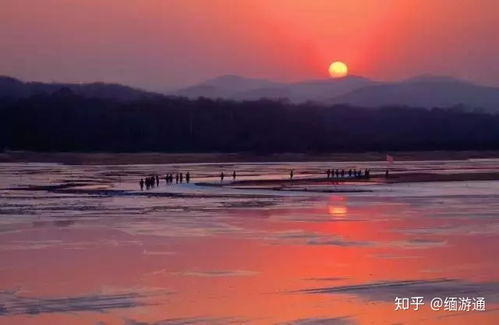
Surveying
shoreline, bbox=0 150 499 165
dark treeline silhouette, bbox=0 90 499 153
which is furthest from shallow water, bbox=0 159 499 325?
dark treeline silhouette, bbox=0 90 499 153

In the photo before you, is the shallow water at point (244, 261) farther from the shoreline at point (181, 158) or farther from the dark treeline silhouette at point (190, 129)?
the dark treeline silhouette at point (190, 129)

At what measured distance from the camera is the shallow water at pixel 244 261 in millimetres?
12195

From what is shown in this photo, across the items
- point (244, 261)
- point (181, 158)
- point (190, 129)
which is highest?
point (190, 129)

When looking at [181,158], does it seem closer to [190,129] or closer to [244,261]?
[190,129]

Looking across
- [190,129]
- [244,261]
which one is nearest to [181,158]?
[190,129]

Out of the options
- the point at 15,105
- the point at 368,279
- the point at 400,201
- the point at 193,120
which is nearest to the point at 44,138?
the point at 15,105

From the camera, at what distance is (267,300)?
12961 mm

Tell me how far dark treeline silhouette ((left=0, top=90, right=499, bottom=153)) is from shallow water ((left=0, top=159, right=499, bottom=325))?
76732 millimetres

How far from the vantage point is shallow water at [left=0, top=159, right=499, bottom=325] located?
12.2 meters

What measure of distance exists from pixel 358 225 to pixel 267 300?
10.7 m

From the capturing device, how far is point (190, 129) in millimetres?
117500

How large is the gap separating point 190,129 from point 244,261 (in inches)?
3989

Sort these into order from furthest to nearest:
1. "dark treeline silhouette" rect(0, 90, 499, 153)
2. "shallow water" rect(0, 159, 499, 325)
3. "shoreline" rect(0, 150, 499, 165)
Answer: "dark treeline silhouette" rect(0, 90, 499, 153) < "shoreline" rect(0, 150, 499, 165) < "shallow water" rect(0, 159, 499, 325)

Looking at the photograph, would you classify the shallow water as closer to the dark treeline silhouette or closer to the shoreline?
the shoreline
